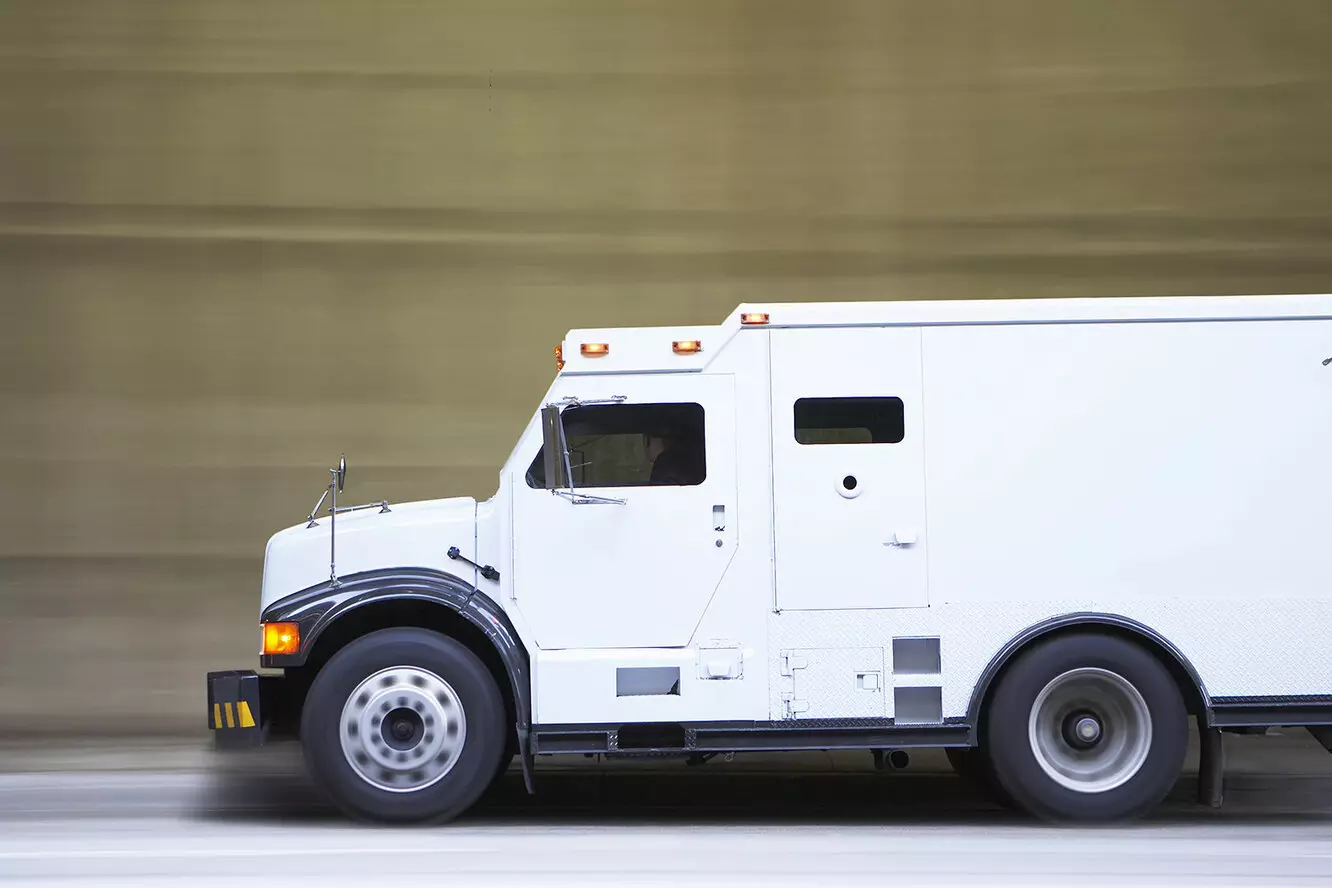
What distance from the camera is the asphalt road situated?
527cm

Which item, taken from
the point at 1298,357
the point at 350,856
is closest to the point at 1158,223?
the point at 1298,357

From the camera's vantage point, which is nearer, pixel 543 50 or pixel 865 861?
pixel 865 861

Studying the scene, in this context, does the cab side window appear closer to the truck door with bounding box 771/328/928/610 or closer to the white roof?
the white roof

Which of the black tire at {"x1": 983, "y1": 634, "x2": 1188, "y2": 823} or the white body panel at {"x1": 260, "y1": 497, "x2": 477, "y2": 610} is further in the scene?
the white body panel at {"x1": 260, "y1": 497, "x2": 477, "y2": 610}

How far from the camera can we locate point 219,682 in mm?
6137

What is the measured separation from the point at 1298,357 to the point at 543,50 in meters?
6.27

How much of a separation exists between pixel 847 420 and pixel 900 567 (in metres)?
0.78

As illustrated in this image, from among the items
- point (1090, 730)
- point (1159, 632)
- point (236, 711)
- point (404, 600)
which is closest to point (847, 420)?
point (1159, 632)

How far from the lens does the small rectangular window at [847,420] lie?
20.0 feet

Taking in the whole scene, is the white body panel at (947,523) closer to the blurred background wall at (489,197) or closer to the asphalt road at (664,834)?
the asphalt road at (664,834)

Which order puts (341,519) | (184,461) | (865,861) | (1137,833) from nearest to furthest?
1. (865,861)
2. (1137,833)
3. (341,519)
4. (184,461)

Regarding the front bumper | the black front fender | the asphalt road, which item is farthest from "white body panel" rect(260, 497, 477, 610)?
the asphalt road

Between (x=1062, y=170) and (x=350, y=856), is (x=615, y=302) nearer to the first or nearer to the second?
(x=1062, y=170)

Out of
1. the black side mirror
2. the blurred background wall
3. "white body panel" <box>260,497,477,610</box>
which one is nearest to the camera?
the black side mirror
